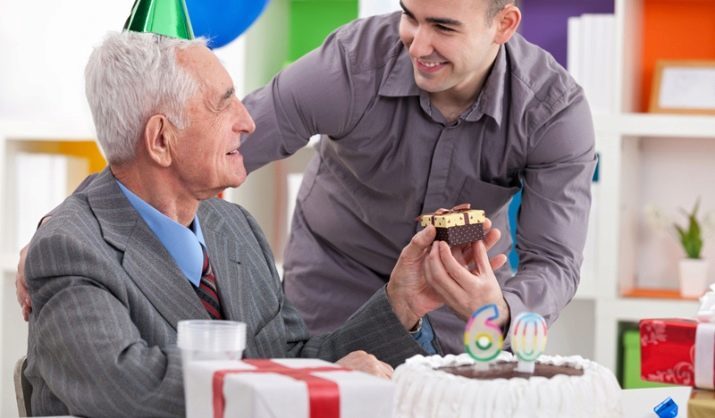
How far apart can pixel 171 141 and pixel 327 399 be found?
0.77 m

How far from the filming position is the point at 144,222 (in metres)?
1.79

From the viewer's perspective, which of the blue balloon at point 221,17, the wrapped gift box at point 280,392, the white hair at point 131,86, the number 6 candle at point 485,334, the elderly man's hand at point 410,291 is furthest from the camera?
the blue balloon at point 221,17

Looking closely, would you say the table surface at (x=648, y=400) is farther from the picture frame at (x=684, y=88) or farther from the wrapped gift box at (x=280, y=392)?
the picture frame at (x=684, y=88)

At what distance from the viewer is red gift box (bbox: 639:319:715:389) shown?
A: 4.68 ft

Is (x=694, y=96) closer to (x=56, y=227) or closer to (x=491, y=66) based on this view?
(x=491, y=66)

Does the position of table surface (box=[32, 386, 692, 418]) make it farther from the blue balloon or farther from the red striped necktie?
the blue balloon

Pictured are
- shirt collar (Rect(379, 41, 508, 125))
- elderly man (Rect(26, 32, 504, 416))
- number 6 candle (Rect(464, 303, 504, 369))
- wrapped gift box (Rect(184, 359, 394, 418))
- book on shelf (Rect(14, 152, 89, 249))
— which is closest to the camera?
wrapped gift box (Rect(184, 359, 394, 418))

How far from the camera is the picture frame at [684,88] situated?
3.89 m

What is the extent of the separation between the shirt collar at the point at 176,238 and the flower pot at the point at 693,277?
2387 mm

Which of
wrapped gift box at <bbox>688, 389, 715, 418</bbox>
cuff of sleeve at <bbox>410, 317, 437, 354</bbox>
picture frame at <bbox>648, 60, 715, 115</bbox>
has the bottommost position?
cuff of sleeve at <bbox>410, 317, 437, 354</bbox>

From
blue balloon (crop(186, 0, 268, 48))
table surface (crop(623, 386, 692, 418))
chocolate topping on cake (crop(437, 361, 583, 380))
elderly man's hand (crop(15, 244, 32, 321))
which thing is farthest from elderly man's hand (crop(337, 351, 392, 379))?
blue balloon (crop(186, 0, 268, 48))

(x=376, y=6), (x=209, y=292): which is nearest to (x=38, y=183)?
(x=376, y=6)

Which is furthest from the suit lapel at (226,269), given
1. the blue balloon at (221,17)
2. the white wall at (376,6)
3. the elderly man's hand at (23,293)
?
the white wall at (376,6)

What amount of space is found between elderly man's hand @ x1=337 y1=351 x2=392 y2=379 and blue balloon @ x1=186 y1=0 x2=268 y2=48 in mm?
1359
